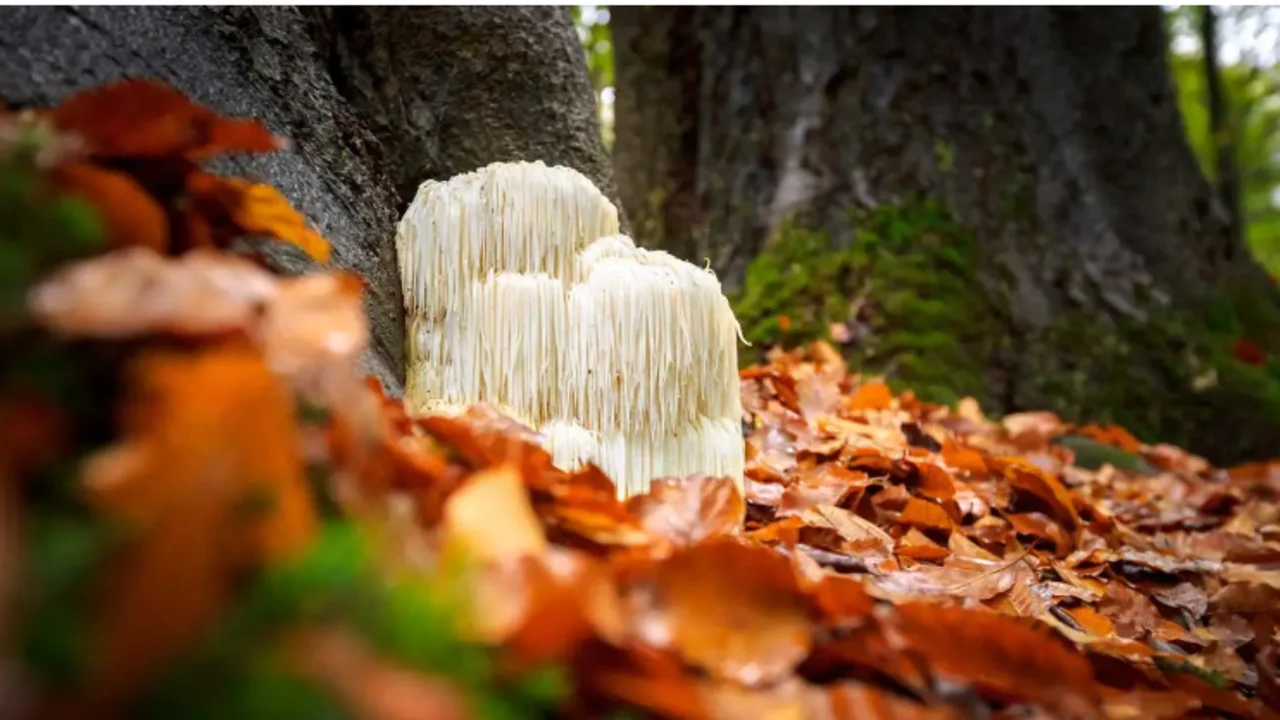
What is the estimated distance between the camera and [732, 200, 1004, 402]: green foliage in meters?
4.28

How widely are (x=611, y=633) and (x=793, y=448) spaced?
6.19 feet

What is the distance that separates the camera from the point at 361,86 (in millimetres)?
2145

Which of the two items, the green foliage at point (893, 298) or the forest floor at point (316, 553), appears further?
the green foliage at point (893, 298)

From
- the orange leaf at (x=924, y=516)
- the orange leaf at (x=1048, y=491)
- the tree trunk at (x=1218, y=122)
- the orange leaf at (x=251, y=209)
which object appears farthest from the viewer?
the tree trunk at (x=1218, y=122)

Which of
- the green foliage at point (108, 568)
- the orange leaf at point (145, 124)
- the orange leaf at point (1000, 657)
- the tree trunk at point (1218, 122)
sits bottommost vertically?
the orange leaf at point (1000, 657)

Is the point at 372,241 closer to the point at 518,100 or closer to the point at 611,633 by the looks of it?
the point at 518,100

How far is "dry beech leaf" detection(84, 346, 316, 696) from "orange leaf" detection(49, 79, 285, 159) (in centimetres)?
46

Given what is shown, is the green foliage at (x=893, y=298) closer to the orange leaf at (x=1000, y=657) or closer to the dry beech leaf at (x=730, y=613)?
the orange leaf at (x=1000, y=657)

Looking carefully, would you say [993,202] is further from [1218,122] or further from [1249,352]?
[1218,122]

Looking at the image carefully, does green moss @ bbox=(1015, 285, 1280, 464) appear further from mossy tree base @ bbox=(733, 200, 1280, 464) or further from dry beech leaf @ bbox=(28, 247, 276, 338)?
dry beech leaf @ bbox=(28, 247, 276, 338)

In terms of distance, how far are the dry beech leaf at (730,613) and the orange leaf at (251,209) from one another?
618mm

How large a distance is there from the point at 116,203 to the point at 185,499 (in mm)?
455

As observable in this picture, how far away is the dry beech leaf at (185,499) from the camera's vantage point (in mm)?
521

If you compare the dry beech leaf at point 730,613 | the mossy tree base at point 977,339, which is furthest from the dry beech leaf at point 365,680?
the mossy tree base at point 977,339
